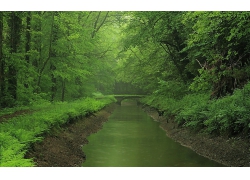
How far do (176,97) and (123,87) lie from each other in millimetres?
35139

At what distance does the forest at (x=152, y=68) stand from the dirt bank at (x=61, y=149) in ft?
1.46

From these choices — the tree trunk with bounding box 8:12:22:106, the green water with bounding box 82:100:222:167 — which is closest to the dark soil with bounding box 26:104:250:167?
the green water with bounding box 82:100:222:167

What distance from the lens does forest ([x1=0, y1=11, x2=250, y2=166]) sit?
33.1 ft

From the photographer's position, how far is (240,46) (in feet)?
43.0

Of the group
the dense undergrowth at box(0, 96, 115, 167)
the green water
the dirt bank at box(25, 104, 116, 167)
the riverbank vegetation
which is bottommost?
the green water

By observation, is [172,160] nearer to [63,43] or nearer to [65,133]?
[65,133]

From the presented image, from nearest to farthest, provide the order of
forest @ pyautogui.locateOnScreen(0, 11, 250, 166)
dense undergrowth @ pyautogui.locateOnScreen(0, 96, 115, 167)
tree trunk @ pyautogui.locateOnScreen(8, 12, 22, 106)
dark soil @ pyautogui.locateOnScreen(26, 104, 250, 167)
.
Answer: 1. dense undergrowth @ pyautogui.locateOnScreen(0, 96, 115, 167)
2. dark soil @ pyautogui.locateOnScreen(26, 104, 250, 167)
3. forest @ pyautogui.locateOnScreen(0, 11, 250, 166)
4. tree trunk @ pyautogui.locateOnScreen(8, 12, 22, 106)

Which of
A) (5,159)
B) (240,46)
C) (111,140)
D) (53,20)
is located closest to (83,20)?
(53,20)

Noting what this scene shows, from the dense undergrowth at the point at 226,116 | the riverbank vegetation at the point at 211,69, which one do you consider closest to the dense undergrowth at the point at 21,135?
the riverbank vegetation at the point at 211,69

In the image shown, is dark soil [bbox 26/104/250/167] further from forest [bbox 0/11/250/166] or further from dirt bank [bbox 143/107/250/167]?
forest [bbox 0/11/250/166]

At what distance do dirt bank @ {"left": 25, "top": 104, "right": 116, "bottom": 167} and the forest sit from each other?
445 millimetres

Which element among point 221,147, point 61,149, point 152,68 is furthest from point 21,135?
point 152,68

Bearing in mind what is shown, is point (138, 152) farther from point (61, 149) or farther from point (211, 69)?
point (211, 69)

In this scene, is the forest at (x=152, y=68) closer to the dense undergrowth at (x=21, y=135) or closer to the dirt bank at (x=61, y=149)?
the dense undergrowth at (x=21, y=135)
